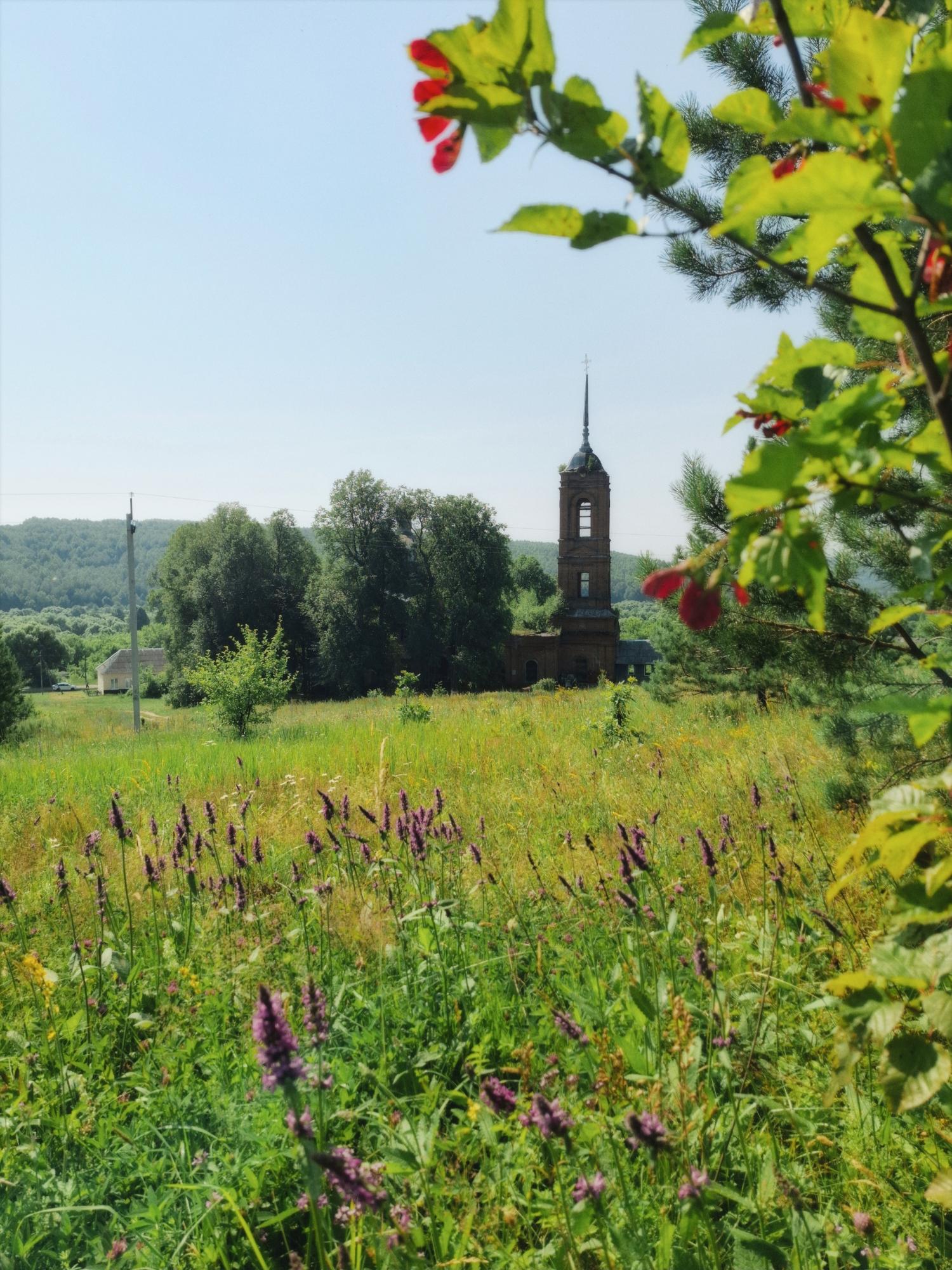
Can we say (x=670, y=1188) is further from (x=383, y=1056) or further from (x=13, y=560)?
(x=13, y=560)

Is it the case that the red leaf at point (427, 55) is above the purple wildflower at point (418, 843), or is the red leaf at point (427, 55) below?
above

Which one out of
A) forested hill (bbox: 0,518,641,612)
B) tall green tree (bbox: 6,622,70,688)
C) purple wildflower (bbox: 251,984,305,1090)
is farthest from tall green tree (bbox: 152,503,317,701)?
forested hill (bbox: 0,518,641,612)

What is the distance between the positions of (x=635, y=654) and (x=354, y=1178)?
1813 inches

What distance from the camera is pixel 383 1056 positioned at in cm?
177

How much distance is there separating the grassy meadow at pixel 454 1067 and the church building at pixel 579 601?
31121mm

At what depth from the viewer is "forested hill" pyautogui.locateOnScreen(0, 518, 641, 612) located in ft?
458

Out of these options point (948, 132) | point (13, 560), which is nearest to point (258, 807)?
point (948, 132)

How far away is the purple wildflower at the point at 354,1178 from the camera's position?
3.06 feet

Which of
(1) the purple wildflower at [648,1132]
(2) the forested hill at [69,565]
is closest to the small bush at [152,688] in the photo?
(1) the purple wildflower at [648,1132]

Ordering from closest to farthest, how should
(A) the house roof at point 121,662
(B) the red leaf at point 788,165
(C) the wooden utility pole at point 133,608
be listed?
(B) the red leaf at point 788,165 < (C) the wooden utility pole at point 133,608 < (A) the house roof at point 121,662

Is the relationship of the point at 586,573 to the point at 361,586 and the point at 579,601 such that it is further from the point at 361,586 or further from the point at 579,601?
the point at 361,586

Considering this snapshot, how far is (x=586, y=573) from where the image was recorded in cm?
3575

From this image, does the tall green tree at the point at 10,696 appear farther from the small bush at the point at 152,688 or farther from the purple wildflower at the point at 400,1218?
the small bush at the point at 152,688

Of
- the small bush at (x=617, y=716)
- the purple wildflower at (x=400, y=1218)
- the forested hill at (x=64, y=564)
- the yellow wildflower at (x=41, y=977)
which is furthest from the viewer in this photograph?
the forested hill at (x=64, y=564)
